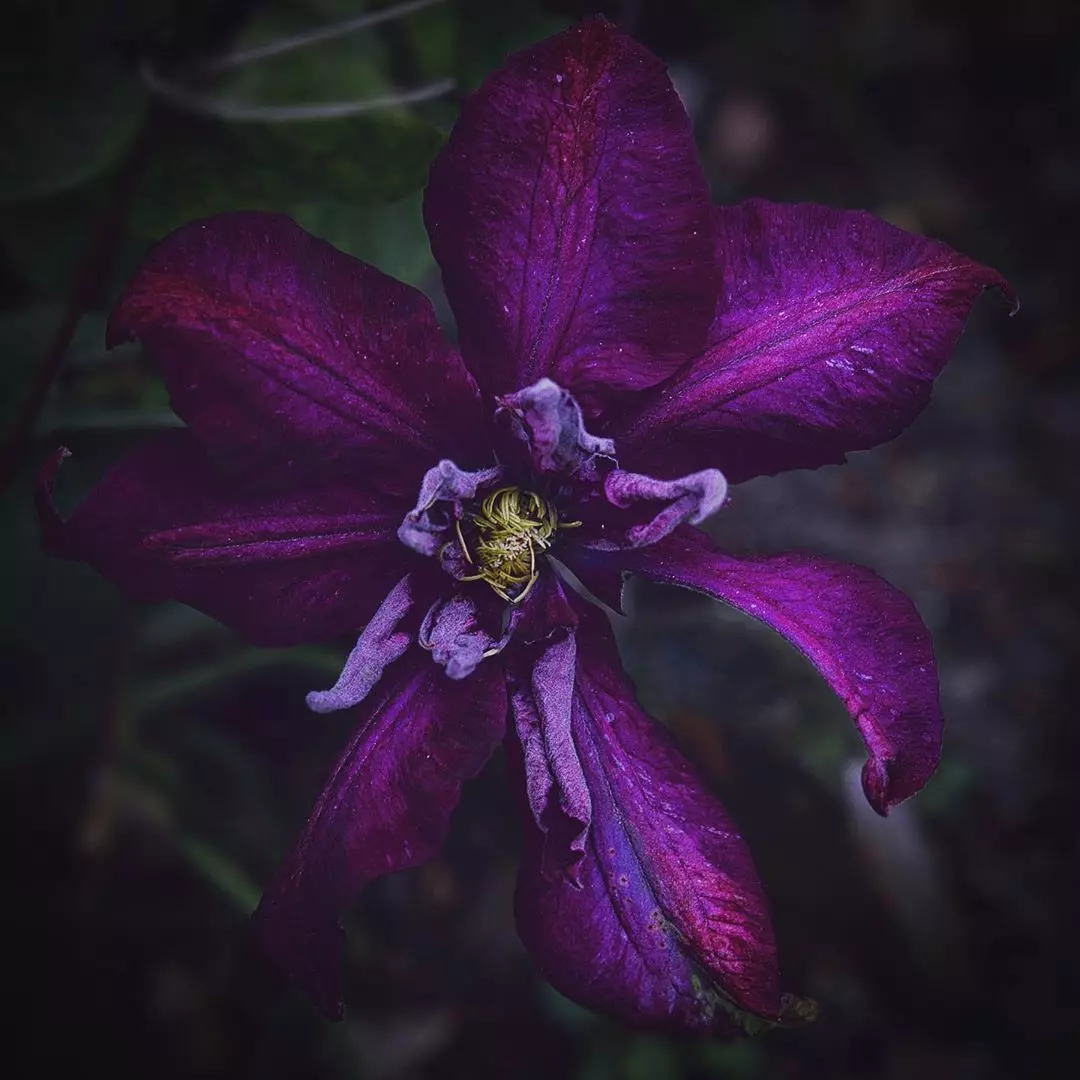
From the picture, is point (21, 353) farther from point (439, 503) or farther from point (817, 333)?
point (817, 333)

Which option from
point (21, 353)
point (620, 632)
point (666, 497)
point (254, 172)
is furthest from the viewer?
point (620, 632)

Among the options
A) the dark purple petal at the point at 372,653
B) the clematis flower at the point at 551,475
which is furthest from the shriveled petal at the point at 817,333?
the dark purple petal at the point at 372,653

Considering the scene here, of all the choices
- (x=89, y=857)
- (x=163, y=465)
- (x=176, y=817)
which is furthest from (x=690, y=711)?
(x=163, y=465)

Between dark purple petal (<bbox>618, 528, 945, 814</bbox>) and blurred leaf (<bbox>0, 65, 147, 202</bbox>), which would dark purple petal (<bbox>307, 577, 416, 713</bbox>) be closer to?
dark purple petal (<bbox>618, 528, 945, 814</bbox>)

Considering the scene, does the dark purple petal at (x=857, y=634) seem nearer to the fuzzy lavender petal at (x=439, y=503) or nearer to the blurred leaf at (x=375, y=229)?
the fuzzy lavender petal at (x=439, y=503)

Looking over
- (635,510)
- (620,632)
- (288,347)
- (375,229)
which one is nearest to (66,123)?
(375,229)

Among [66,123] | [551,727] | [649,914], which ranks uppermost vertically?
[66,123]
